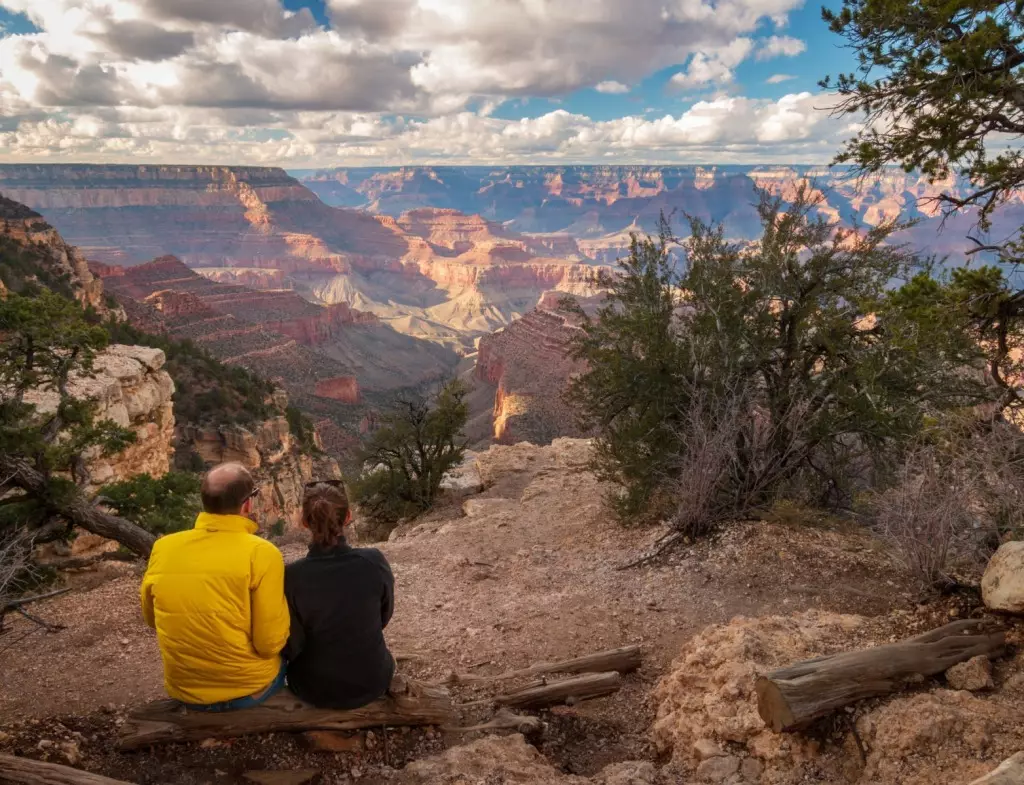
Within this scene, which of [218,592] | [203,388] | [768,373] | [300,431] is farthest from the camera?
[300,431]

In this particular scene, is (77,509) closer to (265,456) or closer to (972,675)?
(972,675)

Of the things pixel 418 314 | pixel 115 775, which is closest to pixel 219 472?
pixel 115 775

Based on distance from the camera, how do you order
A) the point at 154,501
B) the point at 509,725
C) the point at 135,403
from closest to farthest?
1. the point at 509,725
2. the point at 154,501
3. the point at 135,403

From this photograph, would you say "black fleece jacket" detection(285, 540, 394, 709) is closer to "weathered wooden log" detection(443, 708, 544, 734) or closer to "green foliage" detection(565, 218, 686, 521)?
"weathered wooden log" detection(443, 708, 544, 734)

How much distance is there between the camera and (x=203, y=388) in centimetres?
2975

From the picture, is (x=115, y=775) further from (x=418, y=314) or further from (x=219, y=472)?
(x=418, y=314)

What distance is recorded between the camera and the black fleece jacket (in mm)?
3523

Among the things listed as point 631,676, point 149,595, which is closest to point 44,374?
point 149,595

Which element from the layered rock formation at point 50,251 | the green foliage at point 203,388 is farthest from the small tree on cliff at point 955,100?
the layered rock formation at point 50,251

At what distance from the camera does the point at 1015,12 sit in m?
4.11

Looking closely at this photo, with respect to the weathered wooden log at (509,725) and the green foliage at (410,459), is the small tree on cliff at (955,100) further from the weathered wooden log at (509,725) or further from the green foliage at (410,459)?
the green foliage at (410,459)

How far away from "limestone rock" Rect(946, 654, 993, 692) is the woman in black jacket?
11.1 ft

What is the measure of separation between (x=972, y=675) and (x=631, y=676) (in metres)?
2.44

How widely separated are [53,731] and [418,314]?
17125 cm
